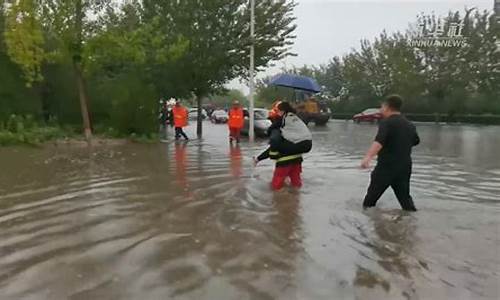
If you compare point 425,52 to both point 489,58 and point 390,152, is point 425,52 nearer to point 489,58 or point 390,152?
point 489,58

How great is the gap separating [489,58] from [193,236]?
153 ft

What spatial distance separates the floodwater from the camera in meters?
4.62

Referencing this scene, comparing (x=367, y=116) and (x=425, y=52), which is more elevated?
(x=425, y=52)

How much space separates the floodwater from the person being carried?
1.64 feet

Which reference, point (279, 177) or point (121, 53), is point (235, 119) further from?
point (279, 177)

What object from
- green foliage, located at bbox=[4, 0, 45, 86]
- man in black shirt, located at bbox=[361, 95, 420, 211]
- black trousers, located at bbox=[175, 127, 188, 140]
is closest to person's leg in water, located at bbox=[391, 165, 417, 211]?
man in black shirt, located at bbox=[361, 95, 420, 211]

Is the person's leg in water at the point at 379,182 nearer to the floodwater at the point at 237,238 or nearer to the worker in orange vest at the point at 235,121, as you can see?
the floodwater at the point at 237,238

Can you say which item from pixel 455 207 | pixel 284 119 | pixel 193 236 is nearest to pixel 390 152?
pixel 455 207

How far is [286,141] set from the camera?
9047mm

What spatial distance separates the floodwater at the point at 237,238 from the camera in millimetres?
4617

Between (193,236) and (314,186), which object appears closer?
(193,236)

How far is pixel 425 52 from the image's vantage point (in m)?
49.5

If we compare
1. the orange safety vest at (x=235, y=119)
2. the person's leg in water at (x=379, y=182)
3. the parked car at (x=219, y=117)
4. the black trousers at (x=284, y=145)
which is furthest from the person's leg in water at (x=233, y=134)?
the parked car at (x=219, y=117)

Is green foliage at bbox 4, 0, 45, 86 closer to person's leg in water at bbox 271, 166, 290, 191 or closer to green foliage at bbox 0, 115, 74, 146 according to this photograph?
green foliage at bbox 0, 115, 74, 146
